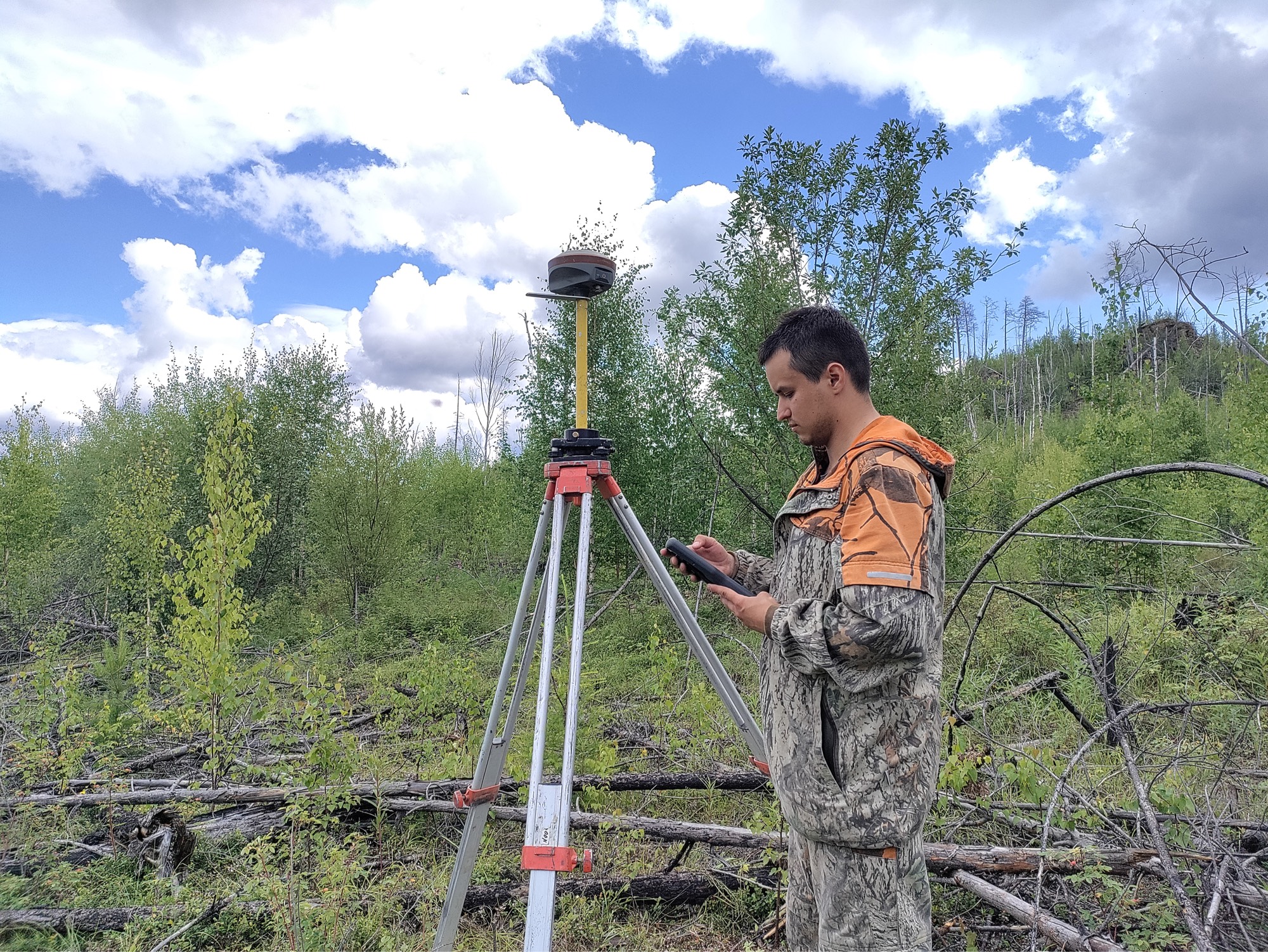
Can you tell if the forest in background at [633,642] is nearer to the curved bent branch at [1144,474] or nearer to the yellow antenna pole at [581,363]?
the curved bent branch at [1144,474]

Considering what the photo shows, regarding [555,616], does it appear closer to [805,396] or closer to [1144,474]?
[805,396]

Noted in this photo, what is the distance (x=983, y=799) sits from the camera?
3023mm

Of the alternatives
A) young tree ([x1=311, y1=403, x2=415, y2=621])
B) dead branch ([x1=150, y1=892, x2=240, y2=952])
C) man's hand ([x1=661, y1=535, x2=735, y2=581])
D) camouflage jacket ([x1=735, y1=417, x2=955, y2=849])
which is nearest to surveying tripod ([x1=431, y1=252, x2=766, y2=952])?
man's hand ([x1=661, y1=535, x2=735, y2=581])

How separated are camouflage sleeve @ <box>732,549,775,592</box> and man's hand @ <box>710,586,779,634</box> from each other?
0.48 metres

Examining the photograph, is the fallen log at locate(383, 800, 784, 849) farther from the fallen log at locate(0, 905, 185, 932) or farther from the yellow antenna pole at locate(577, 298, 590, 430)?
the yellow antenna pole at locate(577, 298, 590, 430)

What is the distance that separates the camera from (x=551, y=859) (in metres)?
1.72

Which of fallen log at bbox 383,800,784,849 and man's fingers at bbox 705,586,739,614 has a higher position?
man's fingers at bbox 705,586,739,614

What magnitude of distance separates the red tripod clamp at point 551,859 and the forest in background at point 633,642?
4.75 feet

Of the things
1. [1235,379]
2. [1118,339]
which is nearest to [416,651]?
[1118,339]

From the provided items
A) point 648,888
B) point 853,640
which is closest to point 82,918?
point 648,888

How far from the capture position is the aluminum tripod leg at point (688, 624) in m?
2.34

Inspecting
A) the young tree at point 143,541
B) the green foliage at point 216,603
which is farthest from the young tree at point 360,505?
the green foliage at point 216,603

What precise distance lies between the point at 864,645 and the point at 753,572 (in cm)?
75

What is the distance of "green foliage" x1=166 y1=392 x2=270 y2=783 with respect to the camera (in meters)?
4.20
